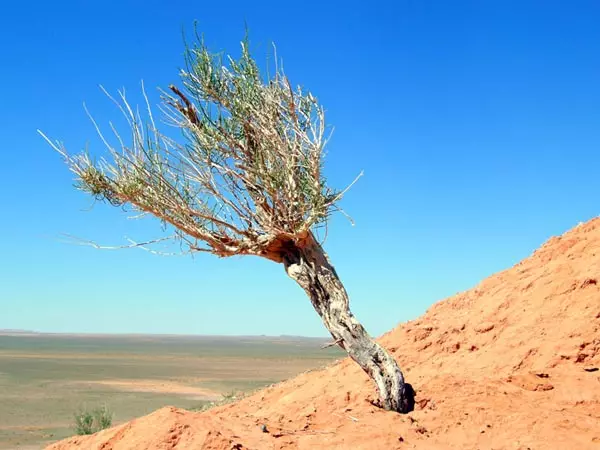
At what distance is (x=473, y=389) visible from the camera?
338 inches

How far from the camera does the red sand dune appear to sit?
7.36 m

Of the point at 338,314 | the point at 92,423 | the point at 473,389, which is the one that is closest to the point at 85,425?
the point at 92,423

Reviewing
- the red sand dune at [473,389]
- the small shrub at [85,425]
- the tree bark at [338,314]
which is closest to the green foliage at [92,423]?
the small shrub at [85,425]

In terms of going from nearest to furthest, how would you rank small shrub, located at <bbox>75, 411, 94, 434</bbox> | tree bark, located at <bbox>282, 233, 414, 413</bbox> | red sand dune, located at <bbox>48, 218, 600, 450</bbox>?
red sand dune, located at <bbox>48, 218, 600, 450</bbox> < tree bark, located at <bbox>282, 233, 414, 413</bbox> < small shrub, located at <bbox>75, 411, 94, 434</bbox>

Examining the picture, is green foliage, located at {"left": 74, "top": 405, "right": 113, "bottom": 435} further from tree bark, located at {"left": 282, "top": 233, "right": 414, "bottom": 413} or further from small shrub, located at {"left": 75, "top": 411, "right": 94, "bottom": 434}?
tree bark, located at {"left": 282, "top": 233, "right": 414, "bottom": 413}

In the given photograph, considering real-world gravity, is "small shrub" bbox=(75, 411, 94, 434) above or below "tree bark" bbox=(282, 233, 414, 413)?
below

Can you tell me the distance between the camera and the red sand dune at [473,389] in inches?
290

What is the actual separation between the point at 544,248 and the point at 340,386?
18.3ft

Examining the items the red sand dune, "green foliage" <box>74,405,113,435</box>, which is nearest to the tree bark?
the red sand dune

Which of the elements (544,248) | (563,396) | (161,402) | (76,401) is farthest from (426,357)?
(76,401)

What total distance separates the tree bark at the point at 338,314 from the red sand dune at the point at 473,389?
0.41 meters

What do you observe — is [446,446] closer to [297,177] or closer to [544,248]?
[297,177]

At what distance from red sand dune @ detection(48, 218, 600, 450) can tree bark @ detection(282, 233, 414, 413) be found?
0.41 meters

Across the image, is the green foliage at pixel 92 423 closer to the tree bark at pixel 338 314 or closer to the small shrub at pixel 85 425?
the small shrub at pixel 85 425
